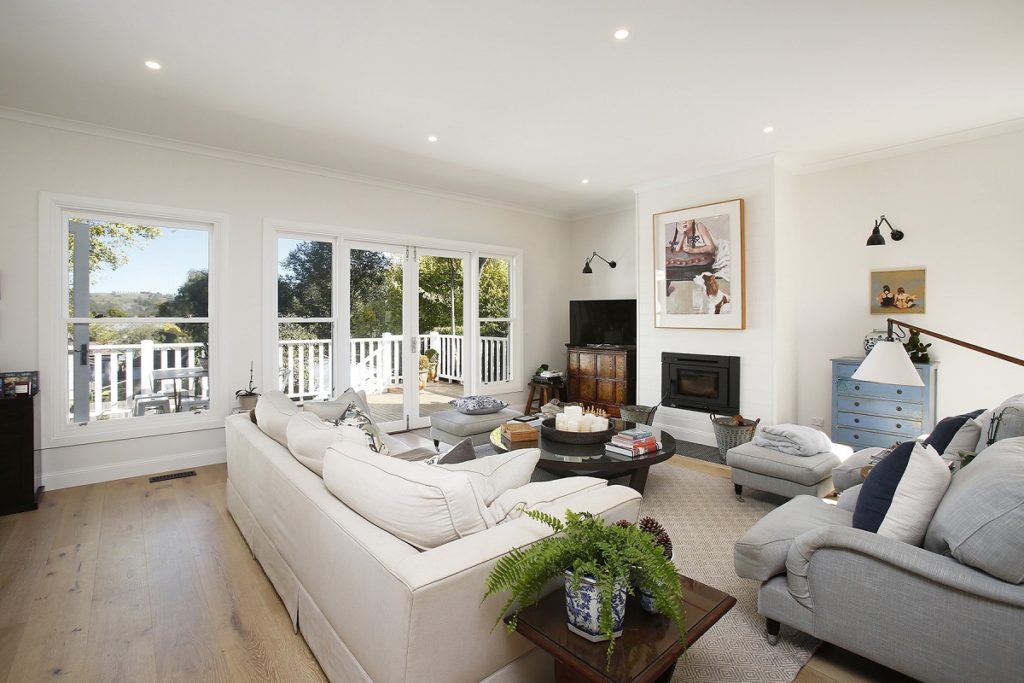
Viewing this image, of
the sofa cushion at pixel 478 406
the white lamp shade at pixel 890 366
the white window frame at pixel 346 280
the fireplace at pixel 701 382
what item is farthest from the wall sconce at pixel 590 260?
the white lamp shade at pixel 890 366

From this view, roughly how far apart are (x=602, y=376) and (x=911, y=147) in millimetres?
3568

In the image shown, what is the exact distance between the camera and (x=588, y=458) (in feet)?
10.4

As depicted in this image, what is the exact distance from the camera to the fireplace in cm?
494

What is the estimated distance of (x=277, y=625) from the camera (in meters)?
2.10

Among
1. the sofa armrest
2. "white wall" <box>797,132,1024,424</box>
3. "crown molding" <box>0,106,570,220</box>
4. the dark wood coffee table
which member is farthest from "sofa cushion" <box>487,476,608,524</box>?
"crown molding" <box>0,106,570,220</box>

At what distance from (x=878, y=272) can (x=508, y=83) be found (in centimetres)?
377

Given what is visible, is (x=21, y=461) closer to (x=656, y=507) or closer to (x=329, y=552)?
(x=329, y=552)

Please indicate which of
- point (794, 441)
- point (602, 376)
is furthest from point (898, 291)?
point (602, 376)

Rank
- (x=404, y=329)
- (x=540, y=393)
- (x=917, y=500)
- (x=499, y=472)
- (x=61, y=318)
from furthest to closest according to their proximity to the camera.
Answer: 1. (x=540, y=393)
2. (x=404, y=329)
3. (x=61, y=318)
4. (x=499, y=472)
5. (x=917, y=500)

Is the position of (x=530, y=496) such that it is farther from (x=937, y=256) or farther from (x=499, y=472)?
(x=937, y=256)

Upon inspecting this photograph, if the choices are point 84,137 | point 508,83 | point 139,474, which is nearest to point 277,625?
point 139,474

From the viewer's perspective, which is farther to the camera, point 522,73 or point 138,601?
point 522,73

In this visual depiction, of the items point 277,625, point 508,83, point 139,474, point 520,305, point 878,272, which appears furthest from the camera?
point 520,305

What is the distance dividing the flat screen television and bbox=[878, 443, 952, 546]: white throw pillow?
433 centimetres
